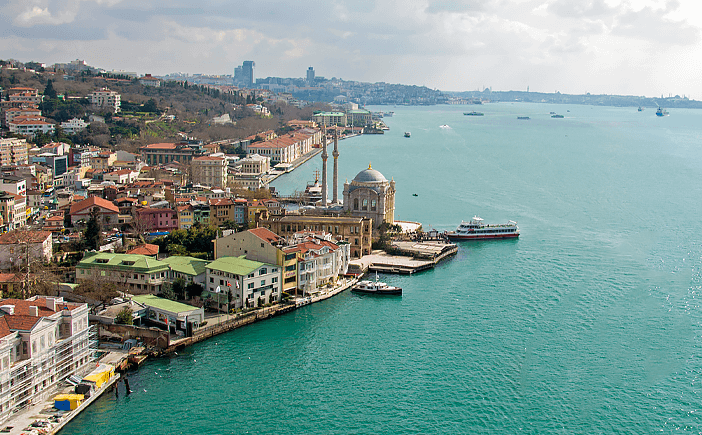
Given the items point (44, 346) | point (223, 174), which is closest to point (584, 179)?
point (223, 174)

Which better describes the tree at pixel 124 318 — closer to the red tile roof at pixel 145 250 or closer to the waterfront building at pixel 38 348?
the waterfront building at pixel 38 348

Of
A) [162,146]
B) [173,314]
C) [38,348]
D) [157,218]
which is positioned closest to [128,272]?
[173,314]

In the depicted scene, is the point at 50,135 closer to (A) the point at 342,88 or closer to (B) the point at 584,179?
(B) the point at 584,179

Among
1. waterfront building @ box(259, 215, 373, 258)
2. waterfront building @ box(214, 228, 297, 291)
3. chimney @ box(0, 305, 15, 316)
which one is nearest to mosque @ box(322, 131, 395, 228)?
waterfront building @ box(259, 215, 373, 258)

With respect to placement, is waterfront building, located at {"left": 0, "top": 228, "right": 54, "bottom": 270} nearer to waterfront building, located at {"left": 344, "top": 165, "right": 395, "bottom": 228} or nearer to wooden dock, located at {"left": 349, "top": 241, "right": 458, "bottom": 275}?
wooden dock, located at {"left": 349, "top": 241, "right": 458, "bottom": 275}

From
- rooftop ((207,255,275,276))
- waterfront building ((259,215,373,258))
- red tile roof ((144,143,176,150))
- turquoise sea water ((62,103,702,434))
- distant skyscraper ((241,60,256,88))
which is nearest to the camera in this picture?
turquoise sea water ((62,103,702,434))

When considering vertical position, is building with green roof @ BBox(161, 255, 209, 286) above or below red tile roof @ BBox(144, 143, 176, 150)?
below

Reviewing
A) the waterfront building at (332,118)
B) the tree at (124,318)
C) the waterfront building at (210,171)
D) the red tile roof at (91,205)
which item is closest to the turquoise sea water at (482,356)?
the tree at (124,318)
